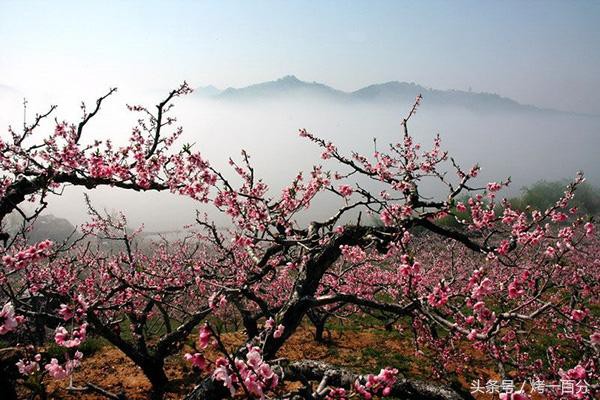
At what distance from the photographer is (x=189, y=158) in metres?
7.94

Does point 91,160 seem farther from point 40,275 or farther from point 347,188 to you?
point 40,275

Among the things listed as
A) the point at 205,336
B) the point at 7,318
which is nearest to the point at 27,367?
the point at 7,318

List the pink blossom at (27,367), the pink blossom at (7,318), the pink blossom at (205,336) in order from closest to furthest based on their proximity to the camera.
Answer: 1. the pink blossom at (205,336)
2. the pink blossom at (7,318)
3. the pink blossom at (27,367)

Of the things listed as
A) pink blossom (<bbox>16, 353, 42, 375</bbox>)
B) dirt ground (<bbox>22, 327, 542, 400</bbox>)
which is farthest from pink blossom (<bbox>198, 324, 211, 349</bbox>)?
dirt ground (<bbox>22, 327, 542, 400</bbox>)

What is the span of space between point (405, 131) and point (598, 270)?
2414 cm

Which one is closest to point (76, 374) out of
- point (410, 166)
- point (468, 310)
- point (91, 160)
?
point (91, 160)

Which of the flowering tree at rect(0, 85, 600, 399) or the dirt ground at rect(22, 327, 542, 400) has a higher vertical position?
the flowering tree at rect(0, 85, 600, 399)

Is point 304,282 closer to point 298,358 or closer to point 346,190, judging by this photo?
point 346,190

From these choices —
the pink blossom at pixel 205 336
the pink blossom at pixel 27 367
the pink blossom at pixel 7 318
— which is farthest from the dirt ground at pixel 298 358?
the pink blossom at pixel 205 336

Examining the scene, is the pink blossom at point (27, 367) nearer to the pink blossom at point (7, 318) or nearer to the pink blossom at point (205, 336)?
the pink blossom at point (7, 318)

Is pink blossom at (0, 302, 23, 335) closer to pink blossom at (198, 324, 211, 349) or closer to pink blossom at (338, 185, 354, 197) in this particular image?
pink blossom at (198, 324, 211, 349)

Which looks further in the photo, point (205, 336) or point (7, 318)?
point (7, 318)

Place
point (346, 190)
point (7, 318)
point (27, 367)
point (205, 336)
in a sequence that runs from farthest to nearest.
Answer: point (346, 190), point (27, 367), point (7, 318), point (205, 336)

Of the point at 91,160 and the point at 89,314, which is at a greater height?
the point at 91,160
